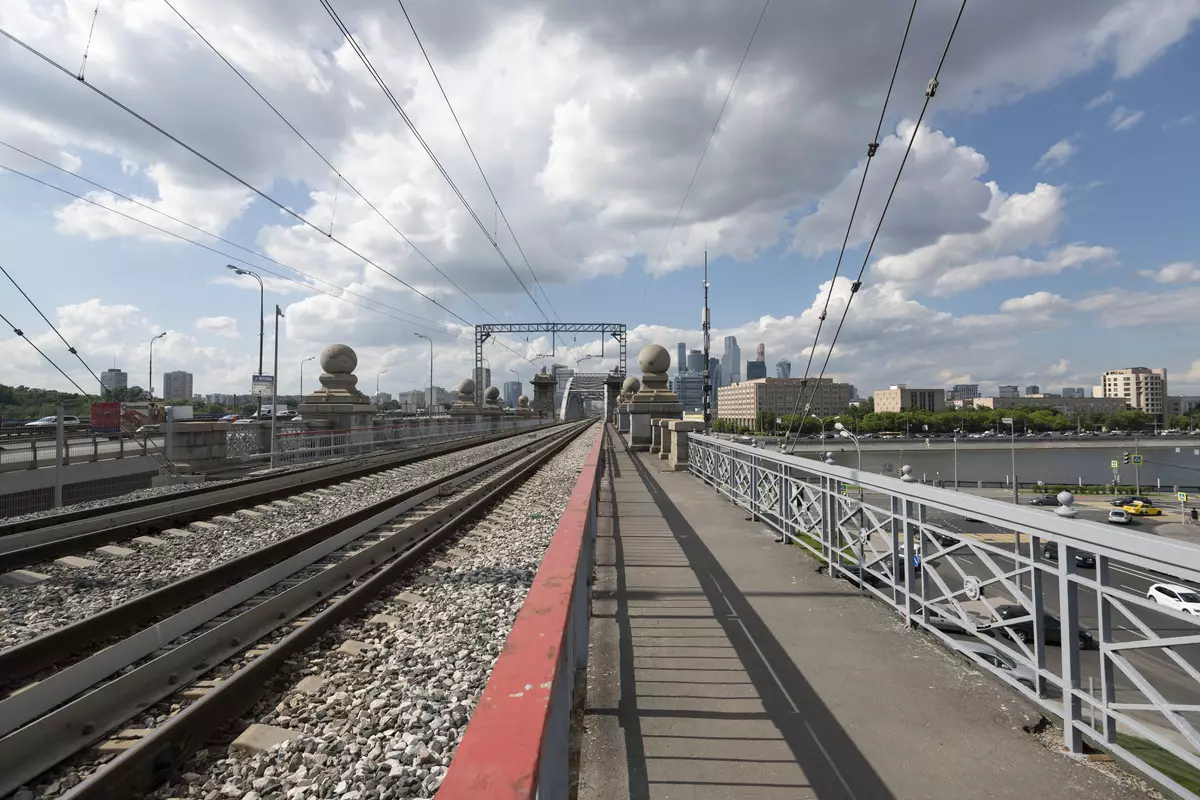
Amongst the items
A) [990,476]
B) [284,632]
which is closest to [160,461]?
[284,632]

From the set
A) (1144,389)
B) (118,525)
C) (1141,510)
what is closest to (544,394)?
(1141,510)

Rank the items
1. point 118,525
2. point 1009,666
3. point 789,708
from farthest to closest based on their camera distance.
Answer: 1. point 118,525
2. point 1009,666
3. point 789,708

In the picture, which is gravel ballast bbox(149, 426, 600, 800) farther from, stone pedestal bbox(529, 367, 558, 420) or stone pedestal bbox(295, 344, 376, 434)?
stone pedestal bbox(529, 367, 558, 420)

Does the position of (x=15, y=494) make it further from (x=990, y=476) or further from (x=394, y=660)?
(x=990, y=476)

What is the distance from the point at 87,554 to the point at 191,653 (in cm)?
413

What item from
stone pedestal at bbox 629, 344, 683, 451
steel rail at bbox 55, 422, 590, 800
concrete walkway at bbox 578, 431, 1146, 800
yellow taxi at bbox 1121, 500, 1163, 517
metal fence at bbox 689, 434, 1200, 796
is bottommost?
yellow taxi at bbox 1121, 500, 1163, 517

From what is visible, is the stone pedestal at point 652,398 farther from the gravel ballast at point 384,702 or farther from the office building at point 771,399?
the gravel ballast at point 384,702

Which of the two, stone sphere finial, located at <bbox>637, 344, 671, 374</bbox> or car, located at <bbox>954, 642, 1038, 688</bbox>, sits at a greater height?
stone sphere finial, located at <bbox>637, 344, 671, 374</bbox>

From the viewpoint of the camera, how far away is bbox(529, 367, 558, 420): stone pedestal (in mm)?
100650

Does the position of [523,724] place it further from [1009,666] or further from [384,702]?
[1009,666]

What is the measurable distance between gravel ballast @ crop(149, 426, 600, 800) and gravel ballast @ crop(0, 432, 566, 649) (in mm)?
2388

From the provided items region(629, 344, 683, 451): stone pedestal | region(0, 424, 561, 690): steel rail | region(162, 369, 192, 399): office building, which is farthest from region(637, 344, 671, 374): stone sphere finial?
region(162, 369, 192, 399): office building

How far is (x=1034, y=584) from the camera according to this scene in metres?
2.94

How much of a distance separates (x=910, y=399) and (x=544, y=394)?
354 ft
